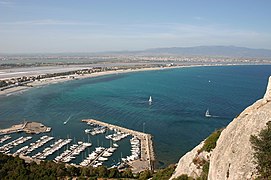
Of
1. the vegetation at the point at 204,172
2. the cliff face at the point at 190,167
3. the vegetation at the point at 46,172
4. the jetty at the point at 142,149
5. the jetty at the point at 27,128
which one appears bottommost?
the jetty at the point at 142,149

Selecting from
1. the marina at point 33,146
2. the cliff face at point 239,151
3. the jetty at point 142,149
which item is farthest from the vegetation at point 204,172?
the marina at point 33,146

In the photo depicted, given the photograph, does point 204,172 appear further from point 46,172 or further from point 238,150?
point 46,172

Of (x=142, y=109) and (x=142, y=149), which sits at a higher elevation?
(x=142, y=109)

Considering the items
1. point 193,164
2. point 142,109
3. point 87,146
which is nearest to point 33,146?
point 87,146

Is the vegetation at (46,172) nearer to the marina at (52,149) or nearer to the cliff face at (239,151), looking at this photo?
the marina at (52,149)

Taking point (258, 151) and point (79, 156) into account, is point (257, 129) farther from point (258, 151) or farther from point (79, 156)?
point (79, 156)

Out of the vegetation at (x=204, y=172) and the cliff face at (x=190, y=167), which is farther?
the cliff face at (x=190, y=167)

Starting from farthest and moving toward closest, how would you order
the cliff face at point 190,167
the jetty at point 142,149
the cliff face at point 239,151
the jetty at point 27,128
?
the jetty at point 27,128 < the jetty at point 142,149 < the cliff face at point 190,167 < the cliff face at point 239,151

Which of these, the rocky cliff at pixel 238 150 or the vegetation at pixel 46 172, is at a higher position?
the rocky cliff at pixel 238 150
